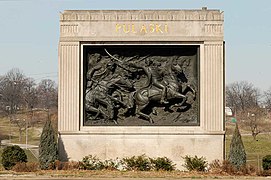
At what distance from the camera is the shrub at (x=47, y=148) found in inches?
1037

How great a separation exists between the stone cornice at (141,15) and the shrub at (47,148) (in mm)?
5450

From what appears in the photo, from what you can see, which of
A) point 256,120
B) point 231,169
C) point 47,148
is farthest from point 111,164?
point 256,120

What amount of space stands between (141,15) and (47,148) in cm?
752

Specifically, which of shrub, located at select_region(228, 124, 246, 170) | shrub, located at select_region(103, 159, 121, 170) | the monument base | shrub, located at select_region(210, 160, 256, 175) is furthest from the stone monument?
shrub, located at select_region(228, 124, 246, 170)

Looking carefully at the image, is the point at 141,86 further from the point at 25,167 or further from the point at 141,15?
the point at 25,167

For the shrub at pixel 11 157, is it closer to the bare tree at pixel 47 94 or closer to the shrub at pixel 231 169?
the shrub at pixel 231 169

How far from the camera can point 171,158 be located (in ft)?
91.6

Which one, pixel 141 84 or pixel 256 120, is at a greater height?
pixel 141 84

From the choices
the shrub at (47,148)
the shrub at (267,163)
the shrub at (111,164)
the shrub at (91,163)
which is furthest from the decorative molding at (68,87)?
the shrub at (267,163)

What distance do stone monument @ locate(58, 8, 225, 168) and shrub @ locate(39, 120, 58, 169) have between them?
1.48 m

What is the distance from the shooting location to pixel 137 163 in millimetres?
27141

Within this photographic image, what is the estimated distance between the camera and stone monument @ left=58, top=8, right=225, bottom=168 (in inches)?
1104

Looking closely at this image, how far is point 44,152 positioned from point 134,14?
7.58 metres

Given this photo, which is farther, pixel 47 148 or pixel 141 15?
pixel 141 15
